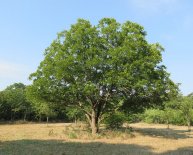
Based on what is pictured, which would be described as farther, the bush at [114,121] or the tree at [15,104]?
the tree at [15,104]

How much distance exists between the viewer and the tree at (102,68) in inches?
1385

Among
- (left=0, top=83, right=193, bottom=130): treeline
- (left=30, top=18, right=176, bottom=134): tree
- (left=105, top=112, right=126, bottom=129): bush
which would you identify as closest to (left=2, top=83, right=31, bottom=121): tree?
(left=0, top=83, right=193, bottom=130): treeline

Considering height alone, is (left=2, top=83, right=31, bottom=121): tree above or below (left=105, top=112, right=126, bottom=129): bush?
above

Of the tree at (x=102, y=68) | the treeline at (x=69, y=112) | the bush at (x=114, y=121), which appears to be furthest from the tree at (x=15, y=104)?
the tree at (x=102, y=68)

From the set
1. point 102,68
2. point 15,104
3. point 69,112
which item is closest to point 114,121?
point 102,68

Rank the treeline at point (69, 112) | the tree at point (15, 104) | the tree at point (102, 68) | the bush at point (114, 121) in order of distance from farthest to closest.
→ the tree at point (15, 104), the treeline at point (69, 112), the bush at point (114, 121), the tree at point (102, 68)

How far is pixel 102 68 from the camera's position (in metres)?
36.3

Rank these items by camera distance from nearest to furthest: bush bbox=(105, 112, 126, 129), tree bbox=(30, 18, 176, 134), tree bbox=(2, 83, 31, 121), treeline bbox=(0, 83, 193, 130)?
tree bbox=(30, 18, 176, 134)
bush bbox=(105, 112, 126, 129)
treeline bbox=(0, 83, 193, 130)
tree bbox=(2, 83, 31, 121)

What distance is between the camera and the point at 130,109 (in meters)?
42.8

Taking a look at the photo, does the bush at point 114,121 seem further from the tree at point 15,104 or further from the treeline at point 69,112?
the tree at point 15,104

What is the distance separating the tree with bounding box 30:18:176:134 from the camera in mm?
35188

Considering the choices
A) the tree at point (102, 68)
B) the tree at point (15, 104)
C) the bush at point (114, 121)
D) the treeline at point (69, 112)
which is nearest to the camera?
the tree at point (102, 68)

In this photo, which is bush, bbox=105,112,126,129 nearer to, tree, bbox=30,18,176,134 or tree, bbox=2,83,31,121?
tree, bbox=30,18,176,134

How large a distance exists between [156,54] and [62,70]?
36.3 ft
